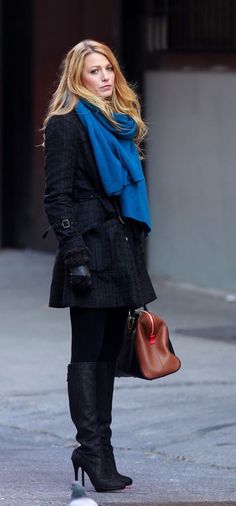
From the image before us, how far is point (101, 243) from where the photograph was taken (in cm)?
573

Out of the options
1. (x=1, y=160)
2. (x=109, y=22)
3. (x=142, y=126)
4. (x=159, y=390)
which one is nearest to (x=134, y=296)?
(x=142, y=126)

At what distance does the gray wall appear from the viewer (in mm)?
12016

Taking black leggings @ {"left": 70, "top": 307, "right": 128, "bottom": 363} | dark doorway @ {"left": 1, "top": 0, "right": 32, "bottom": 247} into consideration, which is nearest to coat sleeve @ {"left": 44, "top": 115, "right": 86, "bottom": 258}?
black leggings @ {"left": 70, "top": 307, "right": 128, "bottom": 363}

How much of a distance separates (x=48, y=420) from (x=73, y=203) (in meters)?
2.38

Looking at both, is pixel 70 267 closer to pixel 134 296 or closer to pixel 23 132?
pixel 134 296

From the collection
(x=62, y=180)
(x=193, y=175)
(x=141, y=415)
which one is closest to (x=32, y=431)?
(x=141, y=415)

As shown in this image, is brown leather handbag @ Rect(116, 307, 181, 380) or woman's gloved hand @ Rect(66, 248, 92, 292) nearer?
woman's gloved hand @ Rect(66, 248, 92, 292)

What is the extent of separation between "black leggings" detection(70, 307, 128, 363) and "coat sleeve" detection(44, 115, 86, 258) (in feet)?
1.01

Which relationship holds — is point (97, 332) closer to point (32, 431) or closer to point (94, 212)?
point (94, 212)

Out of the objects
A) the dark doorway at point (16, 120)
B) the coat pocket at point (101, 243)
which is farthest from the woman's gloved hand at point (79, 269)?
the dark doorway at point (16, 120)

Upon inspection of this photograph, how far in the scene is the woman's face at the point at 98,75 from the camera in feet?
18.9

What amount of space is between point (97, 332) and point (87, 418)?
36cm

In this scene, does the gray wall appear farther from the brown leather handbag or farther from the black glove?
the black glove

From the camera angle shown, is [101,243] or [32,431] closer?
[101,243]
